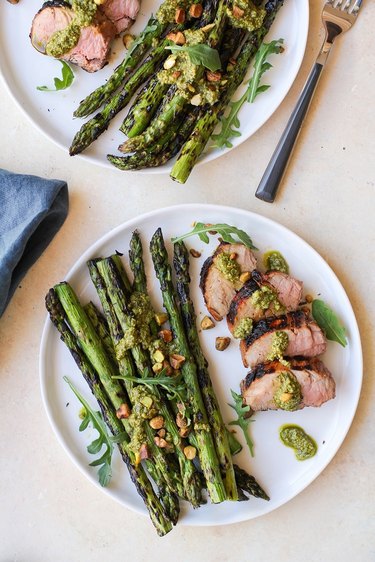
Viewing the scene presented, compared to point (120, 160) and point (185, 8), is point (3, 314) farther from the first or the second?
point (185, 8)

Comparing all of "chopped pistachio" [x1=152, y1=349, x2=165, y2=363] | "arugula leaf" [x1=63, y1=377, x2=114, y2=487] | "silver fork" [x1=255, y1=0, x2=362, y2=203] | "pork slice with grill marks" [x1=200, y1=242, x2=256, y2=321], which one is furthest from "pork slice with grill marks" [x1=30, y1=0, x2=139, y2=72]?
"arugula leaf" [x1=63, y1=377, x2=114, y2=487]

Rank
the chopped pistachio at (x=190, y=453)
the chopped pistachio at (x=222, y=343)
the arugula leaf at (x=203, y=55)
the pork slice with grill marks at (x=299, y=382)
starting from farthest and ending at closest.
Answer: the chopped pistachio at (x=222, y=343) → the chopped pistachio at (x=190, y=453) → the pork slice with grill marks at (x=299, y=382) → the arugula leaf at (x=203, y=55)

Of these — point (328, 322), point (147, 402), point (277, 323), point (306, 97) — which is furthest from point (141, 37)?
point (147, 402)

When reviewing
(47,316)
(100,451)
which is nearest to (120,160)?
(47,316)

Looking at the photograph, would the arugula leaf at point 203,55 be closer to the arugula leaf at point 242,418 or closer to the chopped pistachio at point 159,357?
the chopped pistachio at point 159,357

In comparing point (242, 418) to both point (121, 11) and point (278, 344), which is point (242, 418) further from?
point (121, 11)

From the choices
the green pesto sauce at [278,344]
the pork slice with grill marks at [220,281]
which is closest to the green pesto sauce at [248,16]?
the pork slice with grill marks at [220,281]
